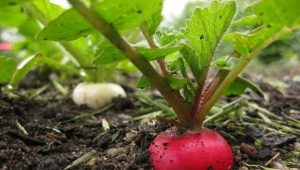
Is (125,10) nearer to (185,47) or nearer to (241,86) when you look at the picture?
(185,47)

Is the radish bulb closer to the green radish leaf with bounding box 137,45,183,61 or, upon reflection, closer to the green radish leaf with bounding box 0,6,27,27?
the green radish leaf with bounding box 0,6,27,27

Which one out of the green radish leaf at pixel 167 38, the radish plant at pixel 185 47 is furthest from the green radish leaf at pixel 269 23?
the green radish leaf at pixel 167 38

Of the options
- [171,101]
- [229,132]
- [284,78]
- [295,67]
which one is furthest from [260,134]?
[295,67]

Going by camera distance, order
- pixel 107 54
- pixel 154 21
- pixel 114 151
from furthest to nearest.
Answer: pixel 114 151
pixel 154 21
pixel 107 54

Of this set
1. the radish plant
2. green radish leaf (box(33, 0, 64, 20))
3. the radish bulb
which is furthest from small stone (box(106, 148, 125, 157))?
green radish leaf (box(33, 0, 64, 20))

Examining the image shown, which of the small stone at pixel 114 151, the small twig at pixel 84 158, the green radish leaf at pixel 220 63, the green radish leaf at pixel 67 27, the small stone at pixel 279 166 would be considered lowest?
the small stone at pixel 279 166

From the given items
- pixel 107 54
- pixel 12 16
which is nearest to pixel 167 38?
pixel 107 54

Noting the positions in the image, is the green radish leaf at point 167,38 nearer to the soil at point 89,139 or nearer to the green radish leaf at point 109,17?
the green radish leaf at point 109,17

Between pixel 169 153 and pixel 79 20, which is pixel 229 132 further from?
pixel 79 20
